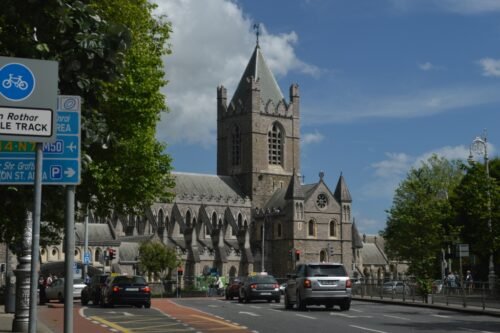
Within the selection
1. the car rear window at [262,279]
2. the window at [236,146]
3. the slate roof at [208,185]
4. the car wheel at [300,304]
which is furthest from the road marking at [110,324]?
the window at [236,146]

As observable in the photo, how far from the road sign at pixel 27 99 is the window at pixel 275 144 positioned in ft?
334

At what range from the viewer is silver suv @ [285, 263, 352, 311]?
2786cm

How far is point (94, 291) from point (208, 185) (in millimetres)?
72275

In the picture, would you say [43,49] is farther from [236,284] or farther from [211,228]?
[211,228]

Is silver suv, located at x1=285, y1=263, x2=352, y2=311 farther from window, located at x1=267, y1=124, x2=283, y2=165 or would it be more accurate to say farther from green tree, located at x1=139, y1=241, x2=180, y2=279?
window, located at x1=267, y1=124, x2=283, y2=165

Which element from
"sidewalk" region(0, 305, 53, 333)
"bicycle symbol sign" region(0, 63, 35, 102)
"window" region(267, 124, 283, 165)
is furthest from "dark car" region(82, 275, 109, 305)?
"window" region(267, 124, 283, 165)

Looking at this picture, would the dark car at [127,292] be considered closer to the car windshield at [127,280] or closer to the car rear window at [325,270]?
the car windshield at [127,280]

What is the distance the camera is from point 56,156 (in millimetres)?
10016

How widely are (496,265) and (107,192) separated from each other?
3121 centimetres

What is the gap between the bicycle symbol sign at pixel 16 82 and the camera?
876 cm

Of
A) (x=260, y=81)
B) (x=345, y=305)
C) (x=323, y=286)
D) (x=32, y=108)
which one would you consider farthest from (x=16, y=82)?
(x=260, y=81)

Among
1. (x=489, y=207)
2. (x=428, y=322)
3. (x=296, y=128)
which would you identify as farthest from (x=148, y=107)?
(x=296, y=128)

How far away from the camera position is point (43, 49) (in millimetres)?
11031

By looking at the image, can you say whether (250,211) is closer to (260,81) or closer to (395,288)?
(260,81)
